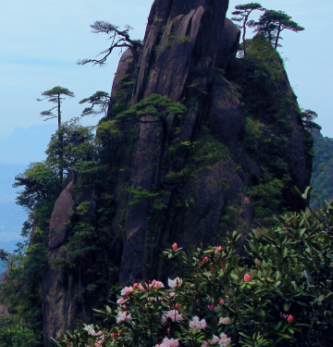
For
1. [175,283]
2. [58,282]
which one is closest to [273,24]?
[58,282]

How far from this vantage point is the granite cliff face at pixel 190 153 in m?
18.2

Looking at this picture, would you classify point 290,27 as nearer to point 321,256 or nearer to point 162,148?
point 162,148

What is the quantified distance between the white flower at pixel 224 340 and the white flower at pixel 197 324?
0.23 meters

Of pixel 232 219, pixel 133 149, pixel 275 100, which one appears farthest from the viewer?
pixel 275 100

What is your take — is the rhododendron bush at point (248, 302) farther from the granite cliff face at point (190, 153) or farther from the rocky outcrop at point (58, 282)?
the rocky outcrop at point (58, 282)

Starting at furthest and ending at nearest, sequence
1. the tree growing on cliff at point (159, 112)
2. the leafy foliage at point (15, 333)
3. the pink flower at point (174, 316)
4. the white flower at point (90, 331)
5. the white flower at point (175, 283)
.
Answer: the leafy foliage at point (15, 333), the tree growing on cliff at point (159, 112), the white flower at point (90, 331), the white flower at point (175, 283), the pink flower at point (174, 316)

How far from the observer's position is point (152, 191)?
18469 millimetres

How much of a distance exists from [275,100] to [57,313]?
14.9 meters

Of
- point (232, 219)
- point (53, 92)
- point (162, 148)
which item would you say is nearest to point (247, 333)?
point (232, 219)

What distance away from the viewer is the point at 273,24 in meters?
27.0

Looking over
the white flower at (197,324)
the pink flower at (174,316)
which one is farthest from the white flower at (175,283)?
the white flower at (197,324)

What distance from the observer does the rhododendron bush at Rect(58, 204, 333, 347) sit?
4.70 m

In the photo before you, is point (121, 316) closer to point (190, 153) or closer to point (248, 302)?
point (248, 302)

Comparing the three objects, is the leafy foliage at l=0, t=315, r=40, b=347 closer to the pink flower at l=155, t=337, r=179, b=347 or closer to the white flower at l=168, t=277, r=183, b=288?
the white flower at l=168, t=277, r=183, b=288
